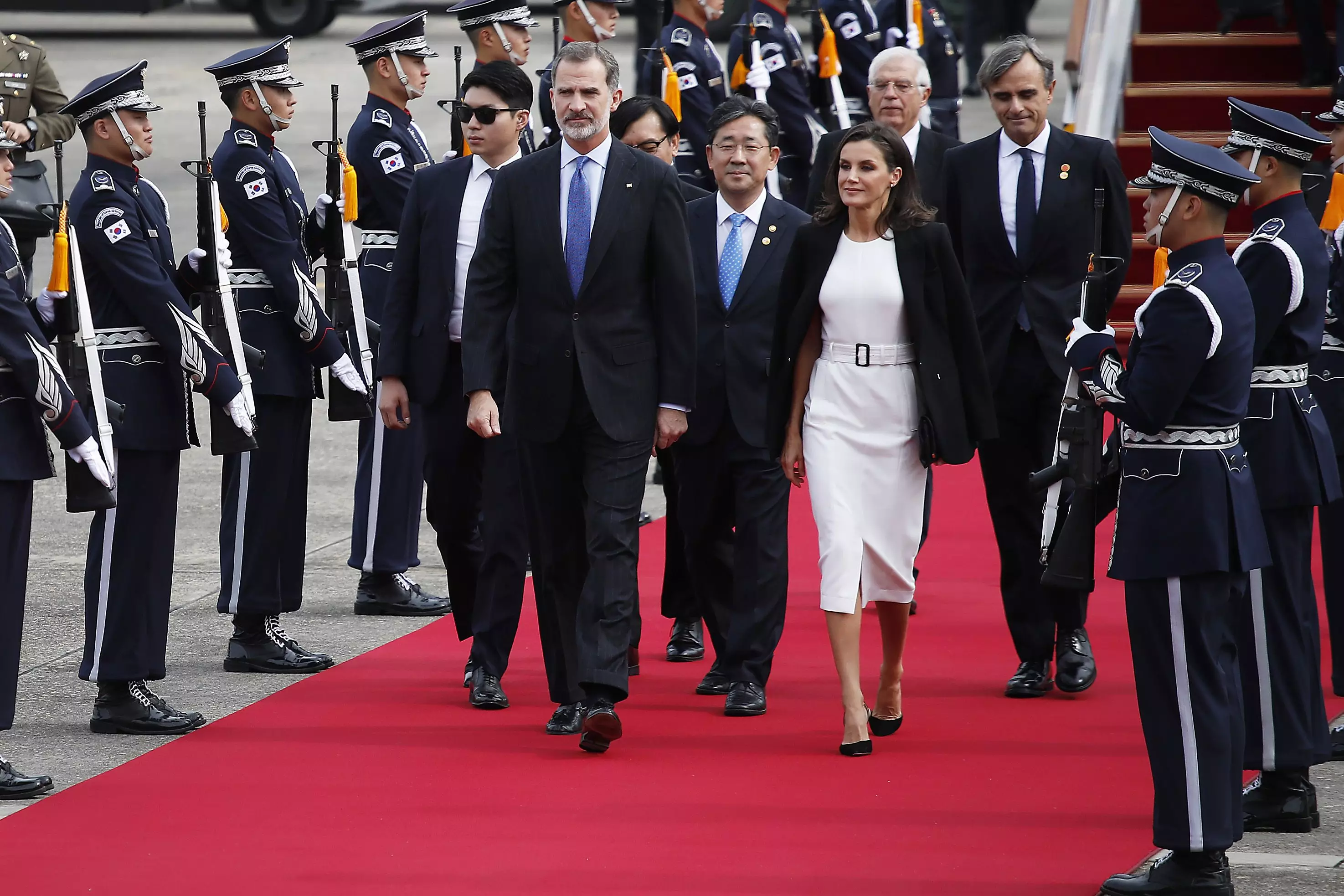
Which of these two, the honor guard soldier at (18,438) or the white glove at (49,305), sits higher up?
the white glove at (49,305)

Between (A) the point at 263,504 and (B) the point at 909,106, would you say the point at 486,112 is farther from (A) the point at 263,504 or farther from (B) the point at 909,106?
(B) the point at 909,106

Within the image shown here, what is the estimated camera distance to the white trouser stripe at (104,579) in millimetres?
5836

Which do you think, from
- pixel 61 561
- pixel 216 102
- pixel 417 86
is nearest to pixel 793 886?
pixel 417 86

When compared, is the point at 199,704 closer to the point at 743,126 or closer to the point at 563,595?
the point at 563,595

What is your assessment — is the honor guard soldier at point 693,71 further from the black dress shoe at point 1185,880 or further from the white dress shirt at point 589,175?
the black dress shoe at point 1185,880

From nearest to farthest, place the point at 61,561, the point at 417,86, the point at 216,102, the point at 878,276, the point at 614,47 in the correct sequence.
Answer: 1. the point at 878,276
2. the point at 417,86
3. the point at 61,561
4. the point at 216,102
5. the point at 614,47

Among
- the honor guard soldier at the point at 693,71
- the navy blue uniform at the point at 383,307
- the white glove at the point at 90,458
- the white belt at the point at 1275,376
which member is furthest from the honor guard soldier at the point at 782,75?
the white belt at the point at 1275,376

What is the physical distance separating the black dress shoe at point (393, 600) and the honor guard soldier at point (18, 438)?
6.44 ft

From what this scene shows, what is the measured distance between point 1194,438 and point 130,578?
10.2 ft

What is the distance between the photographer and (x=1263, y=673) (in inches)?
195

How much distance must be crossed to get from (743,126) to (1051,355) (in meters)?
1.17

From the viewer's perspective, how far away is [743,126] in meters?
6.00

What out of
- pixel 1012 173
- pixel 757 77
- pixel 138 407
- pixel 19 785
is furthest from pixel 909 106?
pixel 19 785

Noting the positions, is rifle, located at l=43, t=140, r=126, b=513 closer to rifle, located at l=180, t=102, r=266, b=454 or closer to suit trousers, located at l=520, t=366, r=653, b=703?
rifle, located at l=180, t=102, r=266, b=454
